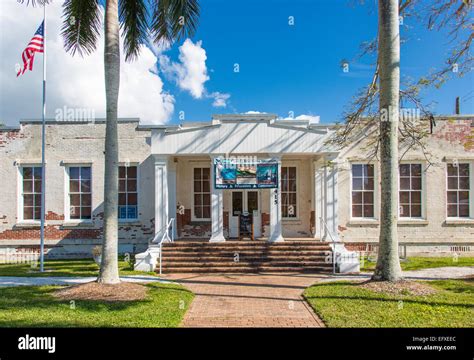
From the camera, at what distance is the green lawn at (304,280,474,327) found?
5.44 meters

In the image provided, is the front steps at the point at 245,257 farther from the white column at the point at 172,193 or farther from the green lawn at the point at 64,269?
the white column at the point at 172,193

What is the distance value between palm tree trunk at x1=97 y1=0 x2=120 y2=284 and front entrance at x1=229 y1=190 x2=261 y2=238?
620cm

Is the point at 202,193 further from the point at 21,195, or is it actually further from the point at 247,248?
the point at 21,195

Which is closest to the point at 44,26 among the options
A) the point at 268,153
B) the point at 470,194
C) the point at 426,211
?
the point at 268,153

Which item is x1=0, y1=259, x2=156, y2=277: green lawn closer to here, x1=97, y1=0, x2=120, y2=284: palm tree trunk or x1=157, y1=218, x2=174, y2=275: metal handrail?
x1=157, y1=218, x2=174, y2=275: metal handrail

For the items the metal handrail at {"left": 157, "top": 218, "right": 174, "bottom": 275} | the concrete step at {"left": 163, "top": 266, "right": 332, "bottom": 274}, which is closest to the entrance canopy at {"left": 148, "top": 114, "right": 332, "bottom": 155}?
the metal handrail at {"left": 157, "top": 218, "right": 174, "bottom": 275}

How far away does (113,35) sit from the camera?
25.8 feet

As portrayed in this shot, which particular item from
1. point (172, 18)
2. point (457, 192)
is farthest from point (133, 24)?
point (457, 192)

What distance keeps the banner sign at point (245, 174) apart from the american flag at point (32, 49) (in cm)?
728

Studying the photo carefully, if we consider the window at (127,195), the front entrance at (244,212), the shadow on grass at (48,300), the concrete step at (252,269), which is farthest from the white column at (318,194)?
the window at (127,195)

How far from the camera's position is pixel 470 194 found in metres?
13.1

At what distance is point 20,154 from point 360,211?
15.0 meters
